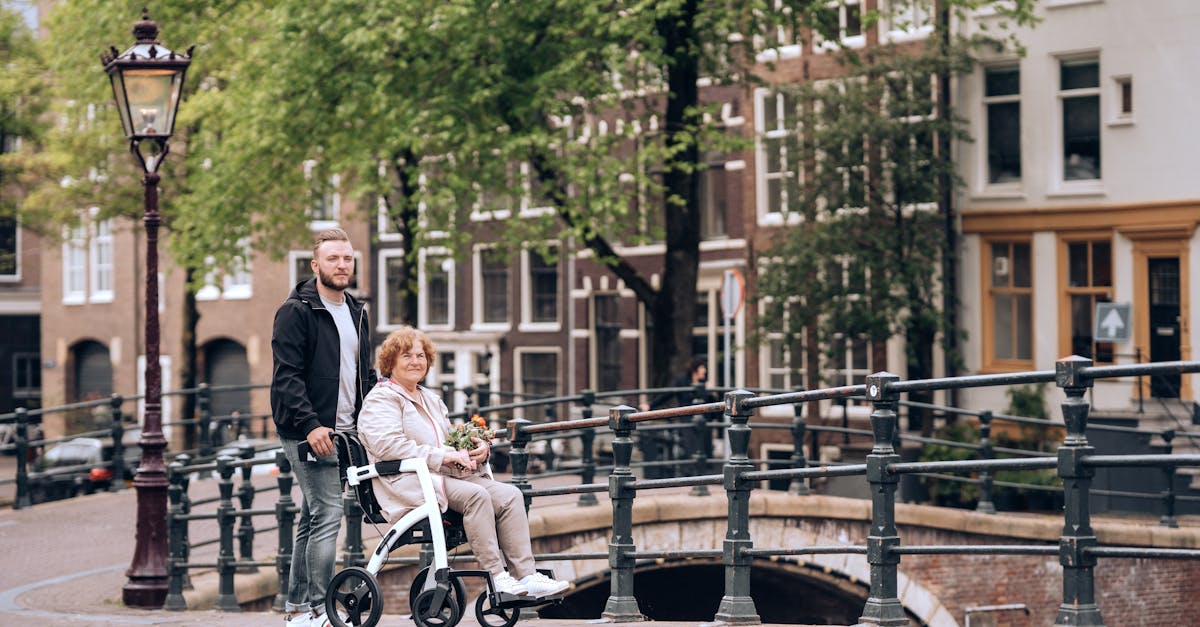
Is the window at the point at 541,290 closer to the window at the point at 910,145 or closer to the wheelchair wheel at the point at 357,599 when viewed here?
the window at the point at 910,145

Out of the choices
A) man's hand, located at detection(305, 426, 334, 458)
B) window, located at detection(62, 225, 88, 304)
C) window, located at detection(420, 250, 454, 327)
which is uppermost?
window, located at detection(62, 225, 88, 304)

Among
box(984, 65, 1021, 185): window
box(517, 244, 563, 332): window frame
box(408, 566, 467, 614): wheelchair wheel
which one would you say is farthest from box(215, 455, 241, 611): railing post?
box(517, 244, 563, 332): window frame

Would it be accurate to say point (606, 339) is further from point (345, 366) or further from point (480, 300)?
point (345, 366)

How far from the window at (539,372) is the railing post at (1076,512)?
28.8 m

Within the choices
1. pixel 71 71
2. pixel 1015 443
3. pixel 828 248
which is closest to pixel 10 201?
pixel 71 71

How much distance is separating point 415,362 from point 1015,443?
721 inches

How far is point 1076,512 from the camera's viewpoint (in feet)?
23.8

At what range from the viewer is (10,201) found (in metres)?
35.5

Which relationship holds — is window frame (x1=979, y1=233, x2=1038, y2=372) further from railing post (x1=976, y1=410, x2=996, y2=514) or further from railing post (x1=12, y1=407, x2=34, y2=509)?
railing post (x1=12, y1=407, x2=34, y2=509)

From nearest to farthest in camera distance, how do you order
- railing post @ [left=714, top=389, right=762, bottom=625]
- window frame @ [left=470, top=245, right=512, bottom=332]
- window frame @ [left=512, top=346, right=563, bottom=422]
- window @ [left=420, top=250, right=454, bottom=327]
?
railing post @ [left=714, top=389, right=762, bottom=625] → window frame @ [left=512, top=346, right=563, bottom=422] → window frame @ [left=470, top=245, right=512, bottom=332] → window @ [left=420, top=250, right=454, bottom=327]

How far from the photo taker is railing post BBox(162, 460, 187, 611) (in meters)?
13.0

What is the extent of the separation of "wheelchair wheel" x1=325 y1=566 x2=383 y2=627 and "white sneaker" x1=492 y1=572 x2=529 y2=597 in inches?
21.6

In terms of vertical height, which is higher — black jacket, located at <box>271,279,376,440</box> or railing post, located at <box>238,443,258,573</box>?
black jacket, located at <box>271,279,376,440</box>

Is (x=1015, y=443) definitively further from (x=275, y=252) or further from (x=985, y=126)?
(x=275, y=252)
